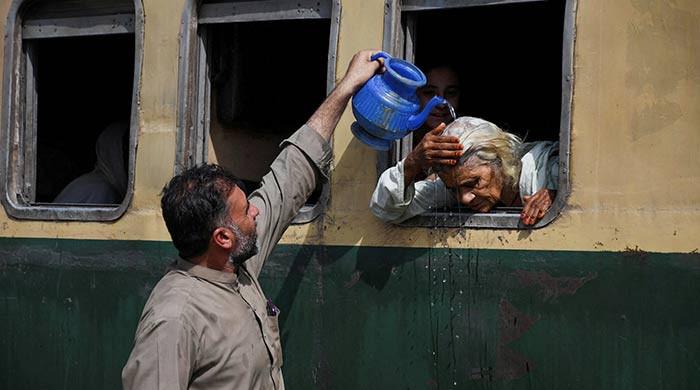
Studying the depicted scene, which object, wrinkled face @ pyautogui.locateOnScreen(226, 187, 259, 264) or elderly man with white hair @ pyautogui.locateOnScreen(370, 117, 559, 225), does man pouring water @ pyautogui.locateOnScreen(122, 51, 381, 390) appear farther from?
elderly man with white hair @ pyautogui.locateOnScreen(370, 117, 559, 225)

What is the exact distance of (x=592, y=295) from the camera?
3650 millimetres

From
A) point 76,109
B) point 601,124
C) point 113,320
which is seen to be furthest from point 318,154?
point 76,109

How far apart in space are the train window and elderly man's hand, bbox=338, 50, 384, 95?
4.42 ft

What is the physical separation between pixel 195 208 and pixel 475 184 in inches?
49.5

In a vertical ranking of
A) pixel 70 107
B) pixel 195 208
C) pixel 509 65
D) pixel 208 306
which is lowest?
pixel 208 306

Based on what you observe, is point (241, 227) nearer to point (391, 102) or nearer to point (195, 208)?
point (195, 208)

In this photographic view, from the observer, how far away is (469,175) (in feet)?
12.8

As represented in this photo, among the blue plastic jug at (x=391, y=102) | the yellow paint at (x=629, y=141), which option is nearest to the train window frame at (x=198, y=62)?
the blue plastic jug at (x=391, y=102)

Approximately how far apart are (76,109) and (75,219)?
187cm

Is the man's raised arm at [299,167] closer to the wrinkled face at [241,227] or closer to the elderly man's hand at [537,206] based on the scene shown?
the wrinkled face at [241,227]

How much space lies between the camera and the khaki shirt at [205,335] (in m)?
2.82

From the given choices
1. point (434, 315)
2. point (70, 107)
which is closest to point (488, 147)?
point (434, 315)

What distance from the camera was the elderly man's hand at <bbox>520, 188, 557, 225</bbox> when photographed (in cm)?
377

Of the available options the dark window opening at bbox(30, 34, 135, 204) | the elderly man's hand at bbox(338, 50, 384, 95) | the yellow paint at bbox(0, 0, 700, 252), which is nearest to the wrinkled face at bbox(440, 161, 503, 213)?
the yellow paint at bbox(0, 0, 700, 252)
